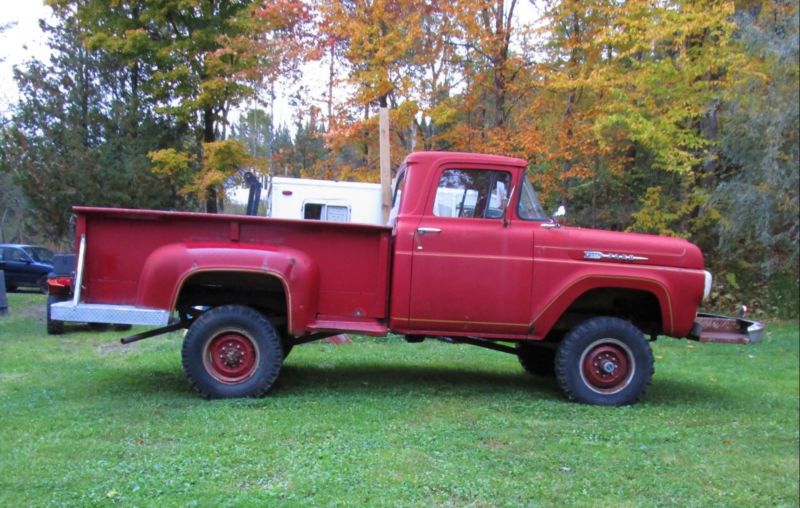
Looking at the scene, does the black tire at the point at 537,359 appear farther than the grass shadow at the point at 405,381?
Yes

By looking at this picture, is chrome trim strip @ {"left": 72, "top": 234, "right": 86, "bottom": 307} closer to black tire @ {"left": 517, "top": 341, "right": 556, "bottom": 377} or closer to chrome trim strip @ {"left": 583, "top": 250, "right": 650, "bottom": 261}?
black tire @ {"left": 517, "top": 341, "right": 556, "bottom": 377}

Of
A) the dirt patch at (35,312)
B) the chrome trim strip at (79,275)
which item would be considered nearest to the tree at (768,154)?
the chrome trim strip at (79,275)

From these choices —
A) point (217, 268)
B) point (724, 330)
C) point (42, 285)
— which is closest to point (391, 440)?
point (217, 268)

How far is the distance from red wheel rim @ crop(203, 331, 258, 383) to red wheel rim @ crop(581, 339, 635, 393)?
3.04 metres

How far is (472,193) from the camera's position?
6242 mm

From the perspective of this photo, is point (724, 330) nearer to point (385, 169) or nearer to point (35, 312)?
point (385, 169)

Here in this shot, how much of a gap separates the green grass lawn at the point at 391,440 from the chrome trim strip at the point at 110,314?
75 centimetres

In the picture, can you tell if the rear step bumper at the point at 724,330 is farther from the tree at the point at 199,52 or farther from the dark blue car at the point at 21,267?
the dark blue car at the point at 21,267

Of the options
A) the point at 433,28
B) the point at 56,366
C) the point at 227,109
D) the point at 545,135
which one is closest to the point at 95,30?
the point at 227,109

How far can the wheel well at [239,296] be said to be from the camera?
619 centimetres

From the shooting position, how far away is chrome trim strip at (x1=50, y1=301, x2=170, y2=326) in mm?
5633

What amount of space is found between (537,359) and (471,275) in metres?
2.05

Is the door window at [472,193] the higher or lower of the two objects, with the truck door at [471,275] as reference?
higher

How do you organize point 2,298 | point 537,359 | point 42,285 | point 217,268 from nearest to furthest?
point 217,268 < point 537,359 < point 2,298 < point 42,285
